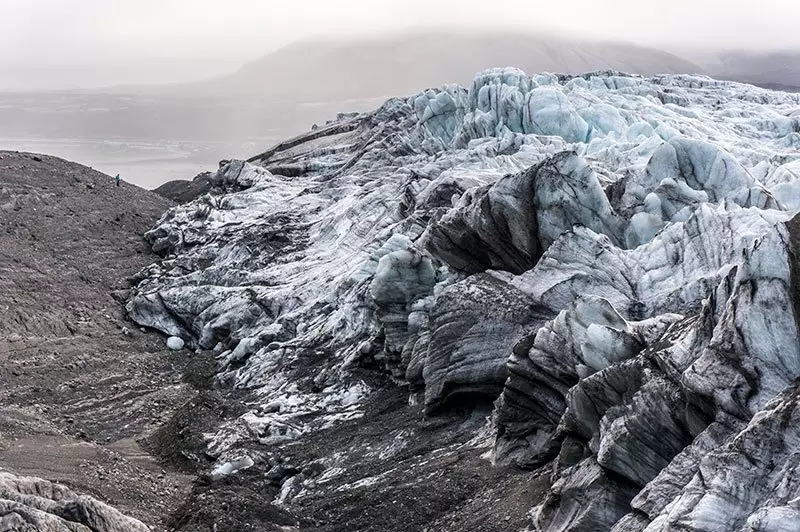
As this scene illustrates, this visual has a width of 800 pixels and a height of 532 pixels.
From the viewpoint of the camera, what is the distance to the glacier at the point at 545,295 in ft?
46.6

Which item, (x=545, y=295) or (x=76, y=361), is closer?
(x=545, y=295)

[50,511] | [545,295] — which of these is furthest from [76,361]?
[545,295]

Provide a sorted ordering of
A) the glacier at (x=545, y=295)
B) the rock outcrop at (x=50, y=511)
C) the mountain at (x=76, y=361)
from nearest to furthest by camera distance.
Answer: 1. the glacier at (x=545, y=295)
2. the rock outcrop at (x=50, y=511)
3. the mountain at (x=76, y=361)

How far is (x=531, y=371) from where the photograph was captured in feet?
70.7

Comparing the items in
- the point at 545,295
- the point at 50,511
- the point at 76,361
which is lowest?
the point at 76,361

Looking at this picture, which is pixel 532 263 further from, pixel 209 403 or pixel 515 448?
pixel 209 403

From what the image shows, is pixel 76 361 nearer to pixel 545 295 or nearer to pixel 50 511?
pixel 50 511

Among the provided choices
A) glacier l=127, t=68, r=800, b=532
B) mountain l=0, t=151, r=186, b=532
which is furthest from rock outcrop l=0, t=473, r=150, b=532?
glacier l=127, t=68, r=800, b=532

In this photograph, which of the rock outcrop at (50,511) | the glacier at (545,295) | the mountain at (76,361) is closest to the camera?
the glacier at (545,295)

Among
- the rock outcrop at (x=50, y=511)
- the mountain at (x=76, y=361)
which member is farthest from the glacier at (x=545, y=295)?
the rock outcrop at (x=50, y=511)

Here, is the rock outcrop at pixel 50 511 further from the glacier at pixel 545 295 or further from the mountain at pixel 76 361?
the glacier at pixel 545 295

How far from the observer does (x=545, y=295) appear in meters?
24.9

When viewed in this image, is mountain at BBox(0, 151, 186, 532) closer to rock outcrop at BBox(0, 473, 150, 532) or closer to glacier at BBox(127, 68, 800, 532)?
rock outcrop at BBox(0, 473, 150, 532)

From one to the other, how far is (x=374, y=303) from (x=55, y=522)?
19557 mm
